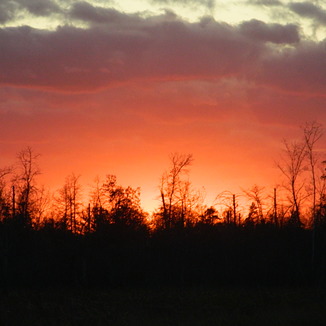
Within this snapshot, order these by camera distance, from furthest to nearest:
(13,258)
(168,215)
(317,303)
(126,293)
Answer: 1. (168,215)
2. (13,258)
3. (126,293)
4. (317,303)

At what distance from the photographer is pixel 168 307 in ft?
108

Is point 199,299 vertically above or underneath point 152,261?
underneath

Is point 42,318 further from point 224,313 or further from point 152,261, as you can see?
point 152,261

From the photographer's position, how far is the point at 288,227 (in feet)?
177

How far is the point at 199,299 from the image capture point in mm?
37750

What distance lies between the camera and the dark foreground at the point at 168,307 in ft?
85.0

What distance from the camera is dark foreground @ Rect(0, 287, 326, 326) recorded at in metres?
25.9

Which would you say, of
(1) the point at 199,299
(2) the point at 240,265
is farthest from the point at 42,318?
(2) the point at 240,265

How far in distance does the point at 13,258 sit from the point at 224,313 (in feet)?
89.1

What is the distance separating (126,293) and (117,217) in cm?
1164

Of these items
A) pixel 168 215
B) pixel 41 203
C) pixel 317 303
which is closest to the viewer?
pixel 317 303

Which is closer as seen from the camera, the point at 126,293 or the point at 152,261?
the point at 126,293

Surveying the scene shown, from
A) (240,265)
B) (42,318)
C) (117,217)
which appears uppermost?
(117,217)

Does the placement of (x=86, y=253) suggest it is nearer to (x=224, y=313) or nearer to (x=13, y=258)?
(x=13, y=258)
